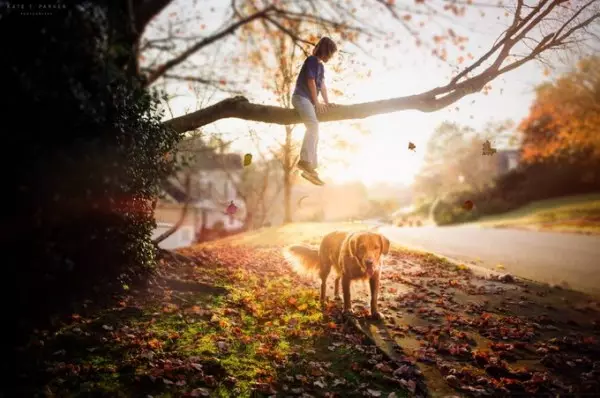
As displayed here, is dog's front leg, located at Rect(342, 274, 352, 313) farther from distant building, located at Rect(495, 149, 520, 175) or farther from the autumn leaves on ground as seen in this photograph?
distant building, located at Rect(495, 149, 520, 175)

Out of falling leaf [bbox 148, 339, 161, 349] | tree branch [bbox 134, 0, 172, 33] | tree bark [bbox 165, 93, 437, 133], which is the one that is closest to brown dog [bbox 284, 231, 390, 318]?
tree bark [bbox 165, 93, 437, 133]

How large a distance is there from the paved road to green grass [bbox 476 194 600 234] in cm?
155

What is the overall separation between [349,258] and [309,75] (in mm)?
4010

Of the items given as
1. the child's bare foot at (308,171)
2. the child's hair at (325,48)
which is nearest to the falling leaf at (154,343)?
the child's bare foot at (308,171)

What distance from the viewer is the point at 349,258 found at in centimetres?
880

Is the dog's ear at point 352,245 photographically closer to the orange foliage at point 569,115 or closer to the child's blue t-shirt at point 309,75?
the child's blue t-shirt at point 309,75

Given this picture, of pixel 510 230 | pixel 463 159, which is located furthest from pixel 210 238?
pixel 463 159

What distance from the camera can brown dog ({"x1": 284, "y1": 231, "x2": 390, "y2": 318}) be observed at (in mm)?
8359

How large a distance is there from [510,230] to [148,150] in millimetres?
26424

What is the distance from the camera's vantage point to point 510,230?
26.4 m

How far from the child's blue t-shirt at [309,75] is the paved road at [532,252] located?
1042 centimetres

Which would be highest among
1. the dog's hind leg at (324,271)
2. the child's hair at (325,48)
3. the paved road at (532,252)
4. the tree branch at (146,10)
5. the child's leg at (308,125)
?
the tree branch at (146,10)

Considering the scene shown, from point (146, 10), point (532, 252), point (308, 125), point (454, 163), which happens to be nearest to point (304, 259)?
point (308, 125)

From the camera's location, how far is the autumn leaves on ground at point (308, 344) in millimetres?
5695
